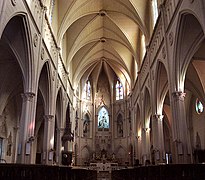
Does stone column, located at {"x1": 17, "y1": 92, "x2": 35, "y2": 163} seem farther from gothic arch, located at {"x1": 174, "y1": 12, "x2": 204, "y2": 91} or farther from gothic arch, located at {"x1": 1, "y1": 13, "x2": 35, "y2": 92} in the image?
gothic arch, located at {"x1": 174, "y1": 12, "x2": 204, "y2": 91}

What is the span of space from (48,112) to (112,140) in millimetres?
20024

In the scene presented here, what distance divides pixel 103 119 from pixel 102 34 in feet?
50.1

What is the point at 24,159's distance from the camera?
1421 centimetres

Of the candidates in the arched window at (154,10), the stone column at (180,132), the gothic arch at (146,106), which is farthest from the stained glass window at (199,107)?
the stone column at (180,132)

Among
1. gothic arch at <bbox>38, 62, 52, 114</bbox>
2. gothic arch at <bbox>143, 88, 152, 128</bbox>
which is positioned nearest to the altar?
gothic arch at <bbox>143, 88, 152, 128</bbox>

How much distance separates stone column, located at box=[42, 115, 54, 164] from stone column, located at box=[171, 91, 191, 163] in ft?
33.8

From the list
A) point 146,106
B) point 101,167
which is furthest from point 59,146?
point 146,106

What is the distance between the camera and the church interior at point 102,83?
584 inches

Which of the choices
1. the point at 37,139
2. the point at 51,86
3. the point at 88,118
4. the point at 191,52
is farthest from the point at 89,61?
the point at 191,52

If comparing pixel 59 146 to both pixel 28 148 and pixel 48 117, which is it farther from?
pixel 28 148

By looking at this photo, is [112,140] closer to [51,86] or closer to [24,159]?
[51,86]

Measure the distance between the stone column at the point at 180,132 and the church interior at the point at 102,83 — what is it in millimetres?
58

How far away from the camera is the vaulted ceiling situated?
2366cm

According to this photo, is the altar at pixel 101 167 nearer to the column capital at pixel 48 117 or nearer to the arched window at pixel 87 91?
the arched window at pixel 87 91
